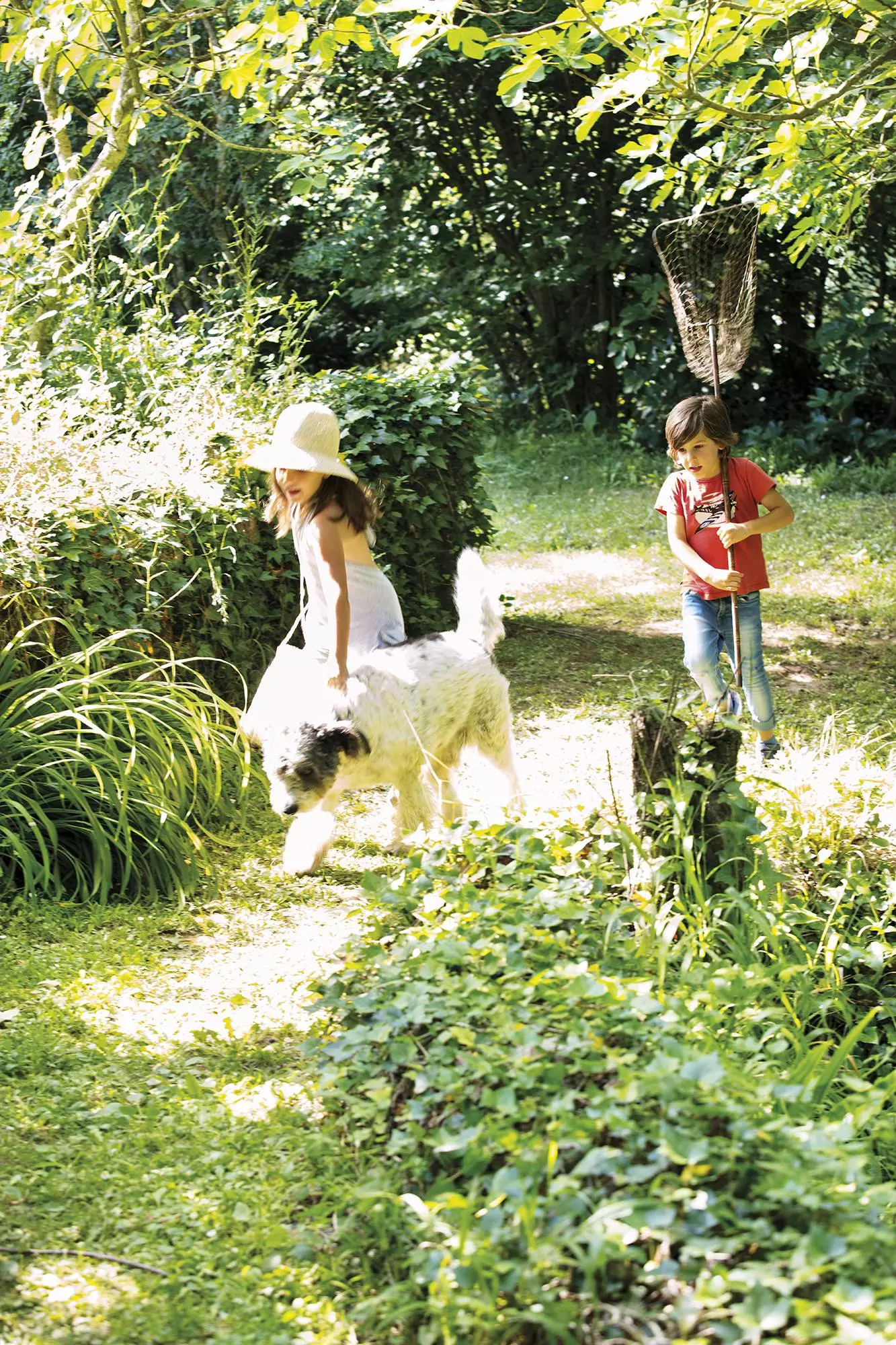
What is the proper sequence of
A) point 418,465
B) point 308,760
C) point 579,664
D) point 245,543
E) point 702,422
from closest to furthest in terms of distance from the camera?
1. point 308,760
2. point 702,422
3. point 245,543
4. point 418,465
5. point 579,664

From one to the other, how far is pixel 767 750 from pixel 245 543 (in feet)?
8.60

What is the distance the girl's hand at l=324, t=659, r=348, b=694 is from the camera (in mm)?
4695

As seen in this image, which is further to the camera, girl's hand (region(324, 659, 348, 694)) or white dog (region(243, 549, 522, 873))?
girl's hand (region(324, 659, 348, 694))

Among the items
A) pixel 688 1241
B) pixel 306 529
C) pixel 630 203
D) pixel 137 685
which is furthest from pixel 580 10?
pixel 630 203

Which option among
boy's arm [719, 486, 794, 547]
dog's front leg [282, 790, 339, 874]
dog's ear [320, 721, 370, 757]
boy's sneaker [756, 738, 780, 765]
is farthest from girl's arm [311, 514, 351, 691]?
boy's sneaker [756, 738, 780, 765]

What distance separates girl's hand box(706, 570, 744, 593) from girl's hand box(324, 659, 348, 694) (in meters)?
1.55

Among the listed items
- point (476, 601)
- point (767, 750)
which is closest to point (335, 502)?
point (476, 601)

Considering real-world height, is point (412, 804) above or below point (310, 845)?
above

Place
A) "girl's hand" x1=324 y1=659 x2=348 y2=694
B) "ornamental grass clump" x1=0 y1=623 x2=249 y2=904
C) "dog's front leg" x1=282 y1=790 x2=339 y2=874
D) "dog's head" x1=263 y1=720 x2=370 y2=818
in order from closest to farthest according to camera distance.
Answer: "dog's head" x1=263 y1=720 x2=370 y2=818 < "girl's hand" x1=324 y1=659 x2=348 y2=694 < "ornamental grass clump" x1=0 y1=623 x2=249 y2=904 < "dog's front leg" x1=282 y1=790 x2=339 y2=874

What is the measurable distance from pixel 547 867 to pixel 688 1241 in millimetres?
1586

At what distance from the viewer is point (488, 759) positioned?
206 inches

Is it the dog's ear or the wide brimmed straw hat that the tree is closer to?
the wide brimmed straw hat

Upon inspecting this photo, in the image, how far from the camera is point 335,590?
15.8ft

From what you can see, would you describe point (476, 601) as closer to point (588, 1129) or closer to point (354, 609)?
point (354, 609)
